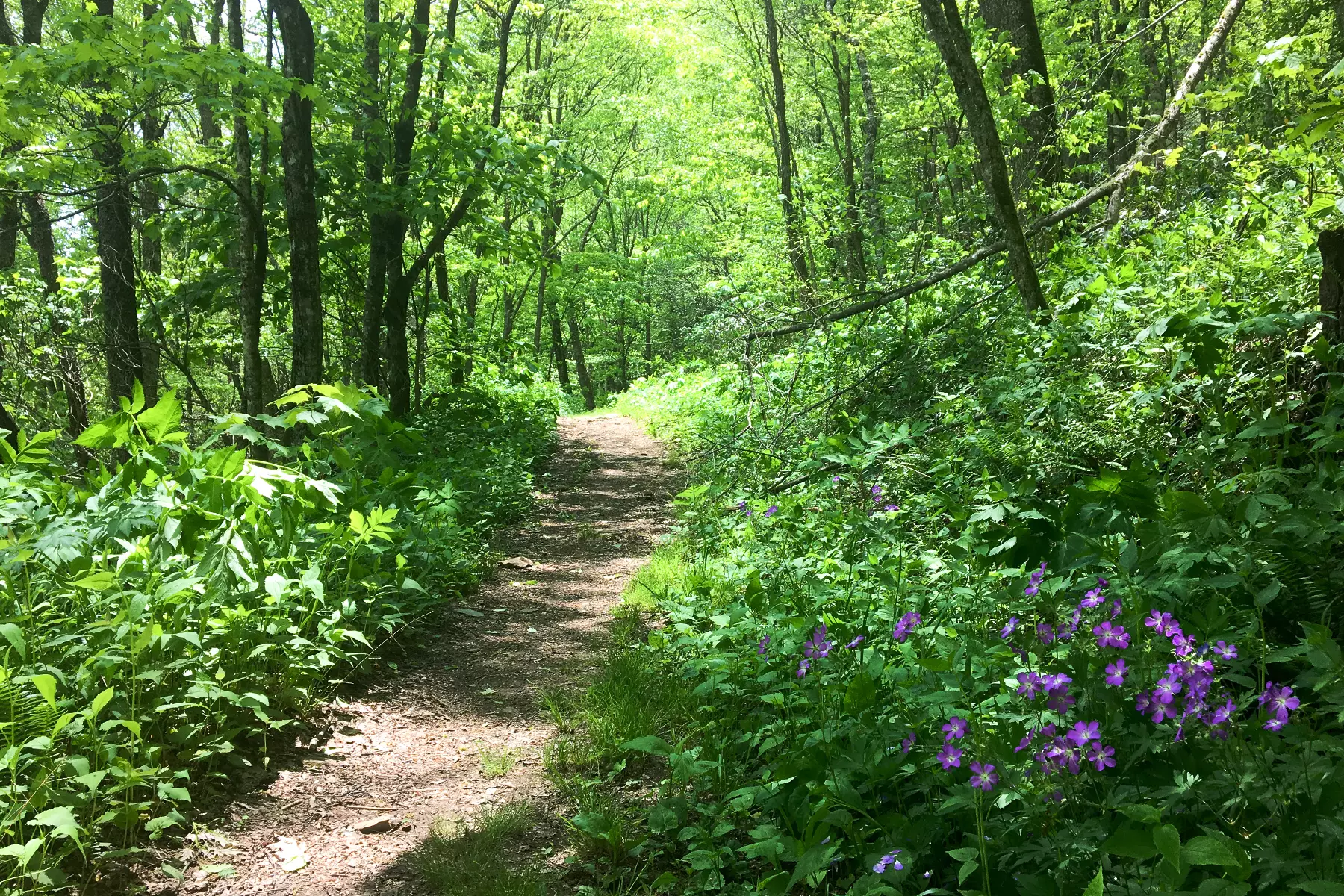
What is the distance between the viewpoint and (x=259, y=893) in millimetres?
2561

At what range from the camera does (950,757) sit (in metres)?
1.87

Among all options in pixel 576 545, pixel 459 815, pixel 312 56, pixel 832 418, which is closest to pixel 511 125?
pixel 312 56

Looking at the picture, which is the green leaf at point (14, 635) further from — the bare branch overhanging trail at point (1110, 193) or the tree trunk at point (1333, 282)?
the bare branch overhanging trail at point (1110, 193)

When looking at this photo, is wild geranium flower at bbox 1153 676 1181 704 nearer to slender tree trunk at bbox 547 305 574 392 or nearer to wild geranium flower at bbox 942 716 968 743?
wild geranium flower at bbox 942 716 968 743

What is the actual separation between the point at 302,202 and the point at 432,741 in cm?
498

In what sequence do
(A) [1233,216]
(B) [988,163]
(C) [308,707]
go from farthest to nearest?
(B) [988,163] → (A) [1233,216] → (C) [308,707]

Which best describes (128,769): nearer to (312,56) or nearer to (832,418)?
(832,418)

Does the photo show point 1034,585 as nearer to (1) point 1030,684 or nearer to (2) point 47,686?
(1) point 1030,684

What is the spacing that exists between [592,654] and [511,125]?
27.4 feet

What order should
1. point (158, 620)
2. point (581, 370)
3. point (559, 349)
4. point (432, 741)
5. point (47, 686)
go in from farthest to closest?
point (581, 370) → point (559, 349) → point (432, 741) → point (158, 620) → point (47, 686)

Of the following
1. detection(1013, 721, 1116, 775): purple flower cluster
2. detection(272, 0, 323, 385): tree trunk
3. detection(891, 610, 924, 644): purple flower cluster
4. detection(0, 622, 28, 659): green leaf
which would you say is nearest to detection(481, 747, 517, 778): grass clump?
detection(0, 622, 28, 659): green leaf

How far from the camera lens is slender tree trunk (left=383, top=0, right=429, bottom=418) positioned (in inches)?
319

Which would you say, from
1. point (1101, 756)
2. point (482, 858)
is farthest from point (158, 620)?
point (1101, 756)

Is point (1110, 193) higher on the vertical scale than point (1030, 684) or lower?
higher
